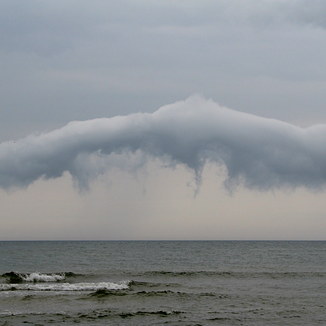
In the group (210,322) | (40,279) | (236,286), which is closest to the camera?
(210,322)

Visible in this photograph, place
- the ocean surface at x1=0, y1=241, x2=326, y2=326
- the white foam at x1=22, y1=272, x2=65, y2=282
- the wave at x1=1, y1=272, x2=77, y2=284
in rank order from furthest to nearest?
the white foam at x1=22, y1=272, x2=65, y2=282 < the wave at x1=1, y1=272, x2=77, y2=284 < the ocean surface at x1=0, y1=241, x2=326, y2=326

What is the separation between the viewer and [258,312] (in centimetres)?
2886

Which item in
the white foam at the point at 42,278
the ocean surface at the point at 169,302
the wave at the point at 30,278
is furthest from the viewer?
the white foam at the point at 42,278

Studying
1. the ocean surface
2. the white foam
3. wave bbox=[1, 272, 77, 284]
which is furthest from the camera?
the white foam

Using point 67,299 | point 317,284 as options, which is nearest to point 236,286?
point 317,284

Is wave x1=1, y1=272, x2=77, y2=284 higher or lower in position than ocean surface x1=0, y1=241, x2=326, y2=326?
lower

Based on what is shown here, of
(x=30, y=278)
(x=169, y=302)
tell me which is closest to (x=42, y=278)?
(x=30, y=278)

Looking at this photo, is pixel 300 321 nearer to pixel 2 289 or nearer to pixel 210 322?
pixel 210 322

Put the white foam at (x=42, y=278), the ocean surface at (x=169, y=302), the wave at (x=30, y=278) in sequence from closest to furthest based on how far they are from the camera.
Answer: the ocean surface at (x=169, y=302), the wave at (x=30, y=278), the white foam at (x=42, y=278)

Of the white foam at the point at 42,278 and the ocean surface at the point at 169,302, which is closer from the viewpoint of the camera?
the ocean surface at the point at 169,302

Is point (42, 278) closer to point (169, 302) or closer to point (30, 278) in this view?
point (30, 278)

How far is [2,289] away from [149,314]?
52.9ft

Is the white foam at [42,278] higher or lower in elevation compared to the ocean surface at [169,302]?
lower

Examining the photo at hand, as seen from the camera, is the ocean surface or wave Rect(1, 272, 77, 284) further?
wave Rect(1, 272, 77, 284)
